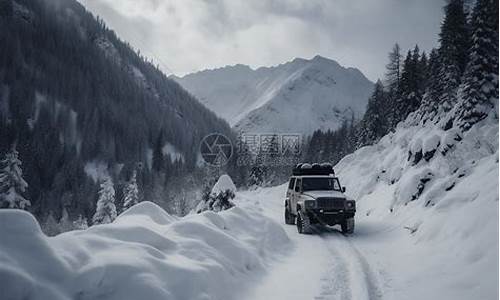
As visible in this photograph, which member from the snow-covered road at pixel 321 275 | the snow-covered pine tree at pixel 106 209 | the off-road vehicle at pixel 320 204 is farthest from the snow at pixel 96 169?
the snow-covered road at pixel 321 275

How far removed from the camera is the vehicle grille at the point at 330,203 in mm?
16141

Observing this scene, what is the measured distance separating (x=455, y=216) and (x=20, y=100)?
16057cm

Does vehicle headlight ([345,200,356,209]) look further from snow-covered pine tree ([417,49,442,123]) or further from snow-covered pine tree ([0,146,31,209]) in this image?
snow-covered pine tree ([0,146,31,209])

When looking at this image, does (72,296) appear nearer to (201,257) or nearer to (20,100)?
(201,257)

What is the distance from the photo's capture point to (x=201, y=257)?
8.59 meters

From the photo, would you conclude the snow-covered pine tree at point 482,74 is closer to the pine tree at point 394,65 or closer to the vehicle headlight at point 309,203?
the vehicle headlight at point 309,203

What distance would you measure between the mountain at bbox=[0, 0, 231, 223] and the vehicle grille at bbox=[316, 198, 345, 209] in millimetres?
87384

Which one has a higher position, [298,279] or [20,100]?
[20,100]

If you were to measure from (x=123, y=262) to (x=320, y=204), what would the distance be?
10.7 m

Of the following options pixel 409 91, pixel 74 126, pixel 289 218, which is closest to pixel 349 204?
pixel 289 218

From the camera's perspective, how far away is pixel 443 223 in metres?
11.7

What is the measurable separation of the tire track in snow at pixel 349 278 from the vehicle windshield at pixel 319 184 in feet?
15.3

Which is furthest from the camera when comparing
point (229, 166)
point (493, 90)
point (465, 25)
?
point (229, 166)

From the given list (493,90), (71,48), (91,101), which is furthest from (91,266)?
(71,48)
